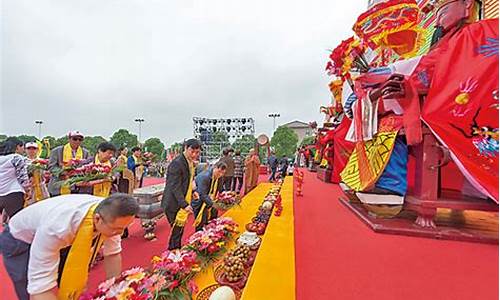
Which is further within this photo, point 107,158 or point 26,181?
point 107,158

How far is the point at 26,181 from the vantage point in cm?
281

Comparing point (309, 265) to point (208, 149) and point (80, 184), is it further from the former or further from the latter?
point (208, 149)

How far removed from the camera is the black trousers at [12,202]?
271cm

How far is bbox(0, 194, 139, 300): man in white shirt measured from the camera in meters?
1.11

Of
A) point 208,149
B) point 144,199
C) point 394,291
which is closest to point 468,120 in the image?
point 394,291

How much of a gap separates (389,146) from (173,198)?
2038mm

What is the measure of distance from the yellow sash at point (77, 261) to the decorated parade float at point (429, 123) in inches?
75.2

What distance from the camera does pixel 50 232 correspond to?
3.67 feet

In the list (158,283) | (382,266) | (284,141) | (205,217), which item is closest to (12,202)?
(205,217)

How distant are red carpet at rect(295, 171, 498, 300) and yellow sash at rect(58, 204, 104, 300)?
1041mm

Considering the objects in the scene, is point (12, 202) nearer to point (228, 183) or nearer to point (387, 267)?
point (387, 267)

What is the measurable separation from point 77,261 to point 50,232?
0.67ft

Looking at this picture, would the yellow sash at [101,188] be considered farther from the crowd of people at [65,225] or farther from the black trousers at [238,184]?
the black trousers at [238,184]

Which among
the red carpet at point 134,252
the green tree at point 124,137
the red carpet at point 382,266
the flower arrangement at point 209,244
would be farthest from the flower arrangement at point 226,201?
the green tree at point 124,137
